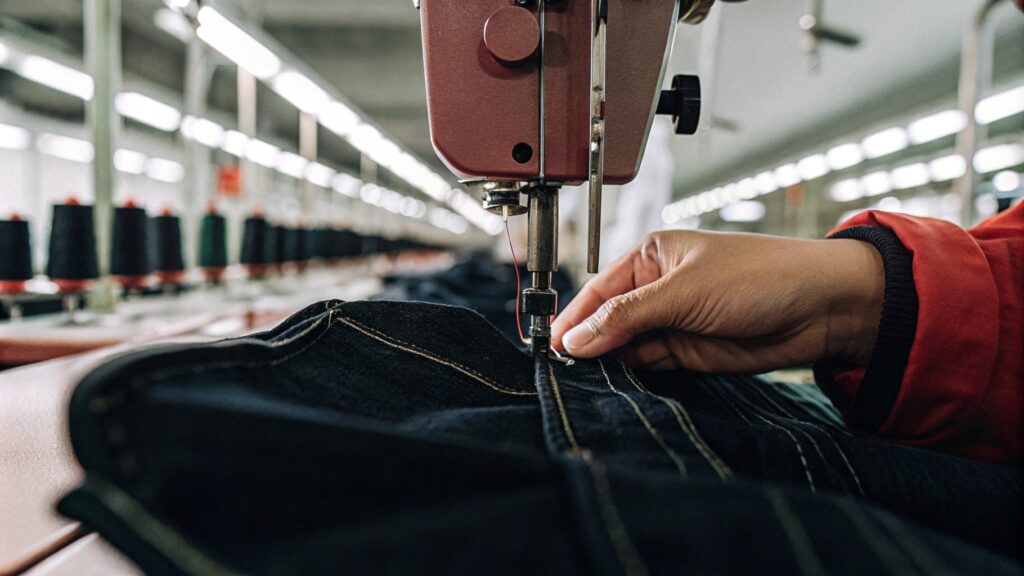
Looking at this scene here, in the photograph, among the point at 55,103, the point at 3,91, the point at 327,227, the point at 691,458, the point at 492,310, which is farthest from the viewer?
the point at 55,103

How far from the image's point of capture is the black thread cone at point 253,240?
207cm

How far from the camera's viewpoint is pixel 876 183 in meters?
9.35

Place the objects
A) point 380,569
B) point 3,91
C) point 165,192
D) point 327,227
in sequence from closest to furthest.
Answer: point 380,569 < point 327,227 < point 3,91 < point 165,192

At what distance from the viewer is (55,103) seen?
6406 millimetres

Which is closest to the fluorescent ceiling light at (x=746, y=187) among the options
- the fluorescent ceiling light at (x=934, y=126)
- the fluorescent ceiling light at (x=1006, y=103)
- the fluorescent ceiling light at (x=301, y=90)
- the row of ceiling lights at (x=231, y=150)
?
the fluorescent ceiling light at (x=934, y=126)

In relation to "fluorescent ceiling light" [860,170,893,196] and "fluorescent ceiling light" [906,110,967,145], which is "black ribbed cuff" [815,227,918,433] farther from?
"fluorescent ceiling light" [860,170,893,196]

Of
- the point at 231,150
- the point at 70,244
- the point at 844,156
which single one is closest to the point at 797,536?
the point at 70,244

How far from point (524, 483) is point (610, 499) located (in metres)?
0.05

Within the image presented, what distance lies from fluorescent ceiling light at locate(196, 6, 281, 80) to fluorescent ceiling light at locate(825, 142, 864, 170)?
6.91 m

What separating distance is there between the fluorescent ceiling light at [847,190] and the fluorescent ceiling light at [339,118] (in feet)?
30.9

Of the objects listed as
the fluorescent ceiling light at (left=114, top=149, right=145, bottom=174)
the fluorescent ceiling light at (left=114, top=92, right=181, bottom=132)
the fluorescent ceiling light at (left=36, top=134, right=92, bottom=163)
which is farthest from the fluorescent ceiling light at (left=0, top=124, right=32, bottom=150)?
the fluorescent ceiling light at (left=114, top=92, right=181, bottom=132)

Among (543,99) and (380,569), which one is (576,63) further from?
(380,569)

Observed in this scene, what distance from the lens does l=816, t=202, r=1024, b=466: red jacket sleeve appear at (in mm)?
512

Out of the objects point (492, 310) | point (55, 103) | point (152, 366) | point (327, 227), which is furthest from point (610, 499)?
point (55, 103)
